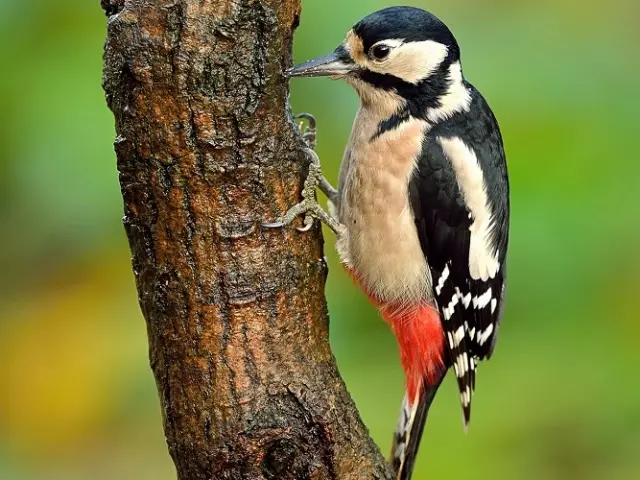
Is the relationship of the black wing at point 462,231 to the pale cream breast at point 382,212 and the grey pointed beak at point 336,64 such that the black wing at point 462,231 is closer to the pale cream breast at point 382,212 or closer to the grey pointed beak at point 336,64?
the pale cream breast at point 382,212

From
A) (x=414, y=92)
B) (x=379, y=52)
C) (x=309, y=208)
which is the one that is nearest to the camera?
(x=309, y=208)

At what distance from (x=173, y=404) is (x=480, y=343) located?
116 cm

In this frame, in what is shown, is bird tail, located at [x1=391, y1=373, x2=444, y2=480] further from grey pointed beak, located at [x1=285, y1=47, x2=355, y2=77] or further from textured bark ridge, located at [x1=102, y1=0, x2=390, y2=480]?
grey pointed beak, located at [x1=285, y1=47, x2=355, y2=77]

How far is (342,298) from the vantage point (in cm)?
314

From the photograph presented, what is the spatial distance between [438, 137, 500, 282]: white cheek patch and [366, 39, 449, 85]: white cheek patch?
20cm

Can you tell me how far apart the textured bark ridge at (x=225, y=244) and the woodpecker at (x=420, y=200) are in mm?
500

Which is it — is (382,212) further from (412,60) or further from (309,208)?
(309,208)

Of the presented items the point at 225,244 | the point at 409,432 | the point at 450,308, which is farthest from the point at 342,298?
the point at 225,244

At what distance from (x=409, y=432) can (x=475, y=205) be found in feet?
2.31

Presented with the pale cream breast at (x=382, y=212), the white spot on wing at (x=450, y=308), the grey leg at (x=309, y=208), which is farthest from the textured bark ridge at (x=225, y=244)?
the white spot on wing at (x=450, y=308)

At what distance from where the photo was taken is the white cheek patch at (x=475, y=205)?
2.75 meters
